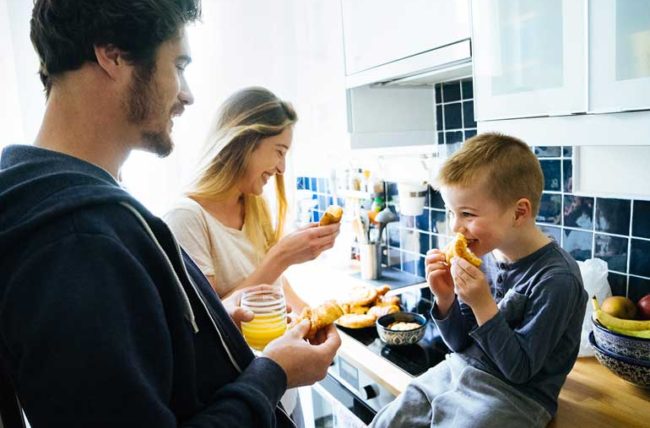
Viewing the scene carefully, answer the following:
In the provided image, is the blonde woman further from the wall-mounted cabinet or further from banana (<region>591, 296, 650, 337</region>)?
banana (<region>591, 296, 650, 337</region>)

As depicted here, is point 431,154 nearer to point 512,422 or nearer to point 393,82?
point 393,82

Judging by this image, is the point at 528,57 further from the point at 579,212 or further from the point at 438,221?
the point at 438,221

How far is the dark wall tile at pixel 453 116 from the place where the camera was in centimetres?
184

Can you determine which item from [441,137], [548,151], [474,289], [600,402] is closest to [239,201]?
[474,289]

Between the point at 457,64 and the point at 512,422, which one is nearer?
the point at 512,422

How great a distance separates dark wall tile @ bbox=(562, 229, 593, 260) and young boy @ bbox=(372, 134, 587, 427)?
1.35ft

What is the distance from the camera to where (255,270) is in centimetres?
136

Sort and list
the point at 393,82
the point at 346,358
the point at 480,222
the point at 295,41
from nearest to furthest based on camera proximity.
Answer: the point at 480,222 < the point at 346,358 < the point at 393,82 < the point at 295,41

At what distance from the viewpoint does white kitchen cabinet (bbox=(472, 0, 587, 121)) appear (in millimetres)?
995

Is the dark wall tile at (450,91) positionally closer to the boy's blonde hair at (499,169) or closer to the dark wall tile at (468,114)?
the dark wall tile at (468,114)

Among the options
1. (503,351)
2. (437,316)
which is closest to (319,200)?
(437,316)

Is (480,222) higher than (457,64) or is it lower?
lower

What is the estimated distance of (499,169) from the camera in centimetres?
113

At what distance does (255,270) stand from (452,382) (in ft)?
2.00
